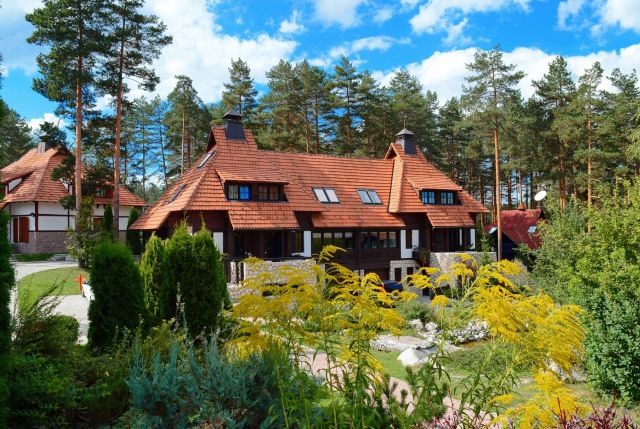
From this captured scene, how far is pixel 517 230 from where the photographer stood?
31.1 meters

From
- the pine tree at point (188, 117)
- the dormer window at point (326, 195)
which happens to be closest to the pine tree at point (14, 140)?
the pine tree at point (188, 117)

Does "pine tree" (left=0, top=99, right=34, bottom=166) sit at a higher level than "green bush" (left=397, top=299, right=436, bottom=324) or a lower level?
higher

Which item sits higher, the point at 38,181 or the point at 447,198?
the point at 38,181

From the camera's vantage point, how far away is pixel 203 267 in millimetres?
9125

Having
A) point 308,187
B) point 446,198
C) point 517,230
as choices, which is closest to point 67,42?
point 308,187

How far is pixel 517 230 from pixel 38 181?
32.9 meters

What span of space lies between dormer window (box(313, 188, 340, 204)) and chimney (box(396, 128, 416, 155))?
6137mm

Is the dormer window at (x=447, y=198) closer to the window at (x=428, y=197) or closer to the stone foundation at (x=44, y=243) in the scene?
the window at (x=428, y=197)

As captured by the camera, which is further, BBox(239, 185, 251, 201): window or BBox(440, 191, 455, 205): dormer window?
BBox(440, 191, 455, 205): dormer window

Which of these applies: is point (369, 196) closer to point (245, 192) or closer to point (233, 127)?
point (245, 192)

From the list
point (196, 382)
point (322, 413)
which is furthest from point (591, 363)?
point (196, 382)

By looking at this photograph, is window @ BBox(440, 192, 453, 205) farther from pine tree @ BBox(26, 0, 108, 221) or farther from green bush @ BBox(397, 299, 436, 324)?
pine tree @ BBox(26, 0, 108, 221)

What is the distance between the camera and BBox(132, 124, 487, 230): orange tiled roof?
18.4 metres

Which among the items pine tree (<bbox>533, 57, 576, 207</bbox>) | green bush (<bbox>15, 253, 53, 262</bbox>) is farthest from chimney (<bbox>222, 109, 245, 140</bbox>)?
pine tree (<bbox>533, 57, 576, 207</bbox>)
